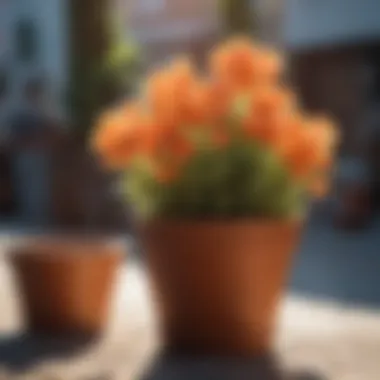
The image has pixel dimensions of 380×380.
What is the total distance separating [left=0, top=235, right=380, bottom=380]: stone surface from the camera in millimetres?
1176

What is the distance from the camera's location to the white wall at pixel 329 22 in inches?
170

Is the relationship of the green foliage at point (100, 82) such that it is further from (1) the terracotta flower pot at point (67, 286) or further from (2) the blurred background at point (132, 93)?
(1) the terracotta flower pot at point (67, 286)

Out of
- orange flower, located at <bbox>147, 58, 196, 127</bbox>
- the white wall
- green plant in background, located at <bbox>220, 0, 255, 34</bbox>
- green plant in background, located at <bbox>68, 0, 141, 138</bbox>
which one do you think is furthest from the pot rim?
the white wall

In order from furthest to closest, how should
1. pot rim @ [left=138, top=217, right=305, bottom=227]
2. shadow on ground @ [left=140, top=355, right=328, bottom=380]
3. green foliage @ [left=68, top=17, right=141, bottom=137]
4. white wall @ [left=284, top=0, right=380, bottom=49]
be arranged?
white wall @ [left=284, top=0, right=380, bottom=49] < green foliage @ [left=68, top=17, right=141, bottom=137] < pot rim @ [left=138, top=217, right=305, bottom=227] < shadow on ground @ [left=140, top=355, right=328, bottom=380]

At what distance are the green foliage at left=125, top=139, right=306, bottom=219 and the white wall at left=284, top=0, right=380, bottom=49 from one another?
10.1 ft

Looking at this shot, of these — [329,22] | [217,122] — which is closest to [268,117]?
[217,122]

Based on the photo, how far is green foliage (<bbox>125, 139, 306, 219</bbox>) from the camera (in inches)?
51.1

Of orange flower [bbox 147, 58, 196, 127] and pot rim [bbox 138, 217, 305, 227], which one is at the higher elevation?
orange flower [bbox 147, 58, 196, 127]

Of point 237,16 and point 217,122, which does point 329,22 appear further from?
point 217,122

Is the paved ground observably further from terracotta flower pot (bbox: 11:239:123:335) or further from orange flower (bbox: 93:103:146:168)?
orange flower (bbox: 93:103:146:168)

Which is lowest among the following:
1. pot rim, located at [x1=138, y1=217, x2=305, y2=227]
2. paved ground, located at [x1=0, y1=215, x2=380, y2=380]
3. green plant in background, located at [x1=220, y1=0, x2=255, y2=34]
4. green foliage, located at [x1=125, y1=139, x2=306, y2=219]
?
paved ground, located at [x1=0, y1=215, x2=380, y2=380]

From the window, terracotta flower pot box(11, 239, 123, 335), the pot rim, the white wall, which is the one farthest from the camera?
the window

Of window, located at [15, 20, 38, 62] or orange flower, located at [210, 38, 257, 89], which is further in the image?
window, located at [15, 20, 38, 62]

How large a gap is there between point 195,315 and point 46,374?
0.76 ft
